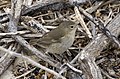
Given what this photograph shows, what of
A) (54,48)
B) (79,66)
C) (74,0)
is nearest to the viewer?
(79,66)

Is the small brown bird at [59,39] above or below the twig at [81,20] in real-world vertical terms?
below

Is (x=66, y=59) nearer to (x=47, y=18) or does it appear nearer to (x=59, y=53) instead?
(x=59, y=53)

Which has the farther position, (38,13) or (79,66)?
(38,13)

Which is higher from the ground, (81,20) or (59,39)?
(81,20)

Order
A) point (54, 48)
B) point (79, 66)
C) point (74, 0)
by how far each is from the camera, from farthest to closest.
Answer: point (74, 0)
point (54, 48)
point (79, 66)

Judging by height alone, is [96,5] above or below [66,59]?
above

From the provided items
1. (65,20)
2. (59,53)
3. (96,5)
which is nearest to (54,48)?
(59,53)

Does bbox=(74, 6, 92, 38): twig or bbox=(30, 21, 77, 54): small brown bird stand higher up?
bbox=(74, 6, 92, 38): twig

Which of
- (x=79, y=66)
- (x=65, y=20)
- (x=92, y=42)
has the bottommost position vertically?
(x=79, y=66)
